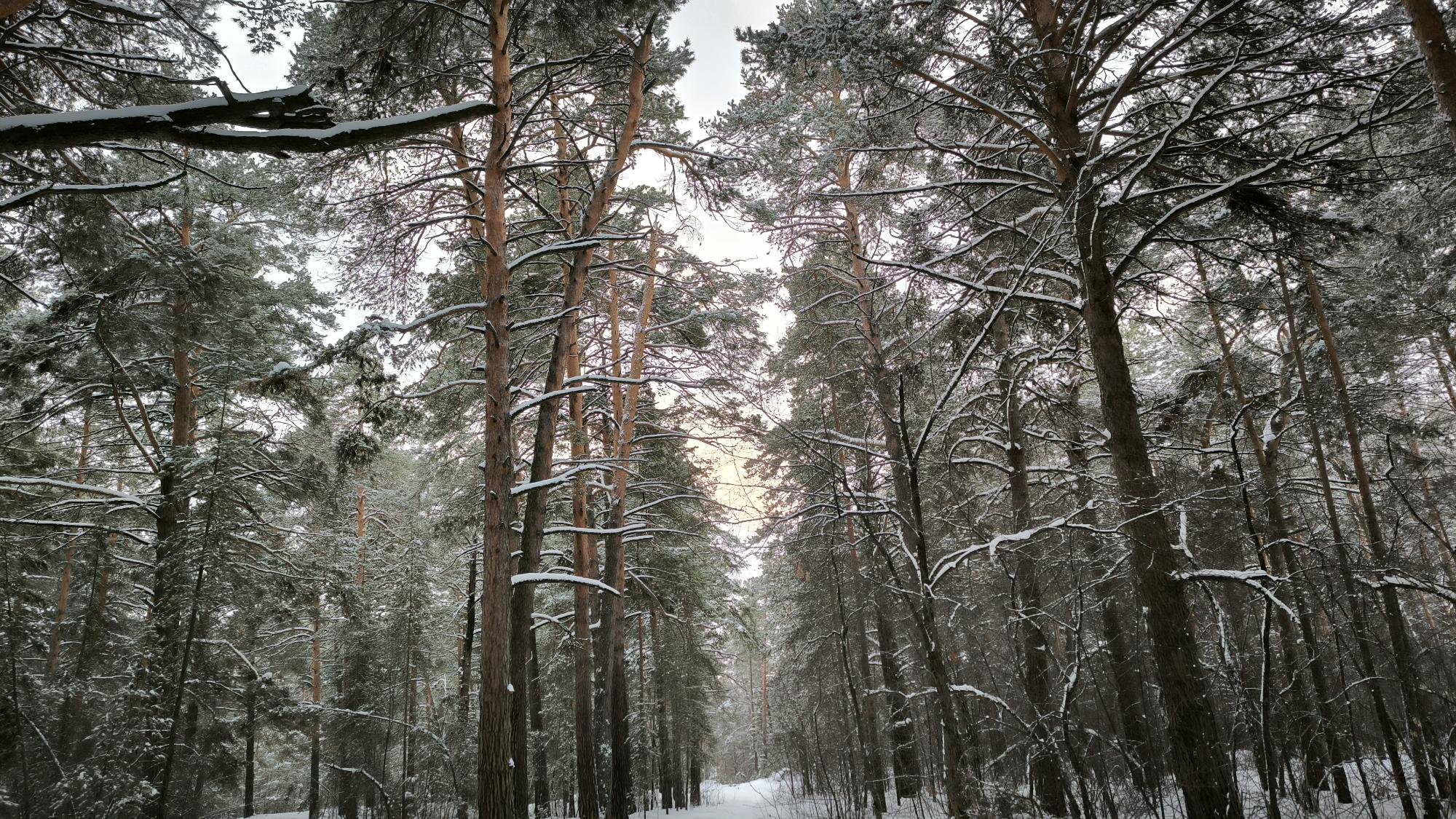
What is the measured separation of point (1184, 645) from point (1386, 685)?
8705 millimetres

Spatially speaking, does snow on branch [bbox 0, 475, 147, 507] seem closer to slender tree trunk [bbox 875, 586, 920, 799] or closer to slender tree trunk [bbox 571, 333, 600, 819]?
slender tree trunk [bbox 571, 333, 600, 819]

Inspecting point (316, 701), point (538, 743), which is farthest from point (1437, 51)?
point (316, 701)

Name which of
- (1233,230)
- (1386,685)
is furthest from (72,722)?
(1386,685)

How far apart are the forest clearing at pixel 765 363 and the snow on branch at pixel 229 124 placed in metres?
0.02

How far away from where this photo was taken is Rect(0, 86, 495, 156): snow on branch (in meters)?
1.79

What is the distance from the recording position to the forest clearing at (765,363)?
464 centimetres

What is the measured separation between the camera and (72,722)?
32.2 feet

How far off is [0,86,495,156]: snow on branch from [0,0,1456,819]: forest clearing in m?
0.02

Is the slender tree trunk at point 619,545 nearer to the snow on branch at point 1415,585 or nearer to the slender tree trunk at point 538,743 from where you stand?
the slender tree trunk at point 538,743

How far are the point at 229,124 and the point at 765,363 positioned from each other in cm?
1333

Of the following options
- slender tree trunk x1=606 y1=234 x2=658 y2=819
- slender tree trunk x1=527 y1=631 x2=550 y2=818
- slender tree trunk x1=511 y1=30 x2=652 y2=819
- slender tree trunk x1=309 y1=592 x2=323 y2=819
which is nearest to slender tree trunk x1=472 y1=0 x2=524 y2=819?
slender tree trunk x1=511 y1=30 x2=652 y2=819

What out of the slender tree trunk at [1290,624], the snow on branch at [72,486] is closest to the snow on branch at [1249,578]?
the slender tree trunk at [1290,624]

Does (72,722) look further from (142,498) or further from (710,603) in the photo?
(710,603)

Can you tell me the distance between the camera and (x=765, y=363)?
15.0 meters
